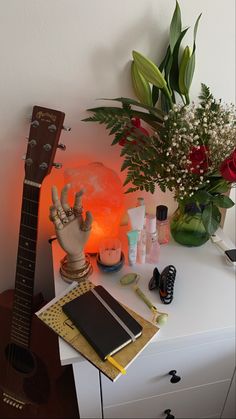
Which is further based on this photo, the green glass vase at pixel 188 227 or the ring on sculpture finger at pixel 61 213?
the green glass vase at pixel 188 227

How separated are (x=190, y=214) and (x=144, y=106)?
1.20 ft

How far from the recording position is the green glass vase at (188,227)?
970mm

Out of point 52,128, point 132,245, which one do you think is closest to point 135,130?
point 52,128

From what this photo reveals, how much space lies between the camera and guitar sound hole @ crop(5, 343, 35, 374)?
3.24ft

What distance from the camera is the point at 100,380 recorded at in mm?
817

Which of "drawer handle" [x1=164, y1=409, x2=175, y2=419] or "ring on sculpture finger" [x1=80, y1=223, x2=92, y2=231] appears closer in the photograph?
"ring on sculpture finger" [x1=80, y1=223, x2=92, y2=231]

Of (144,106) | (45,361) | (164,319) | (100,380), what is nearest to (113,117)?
(144,106)

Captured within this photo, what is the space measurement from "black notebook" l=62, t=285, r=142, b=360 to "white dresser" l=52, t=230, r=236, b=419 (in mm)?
48

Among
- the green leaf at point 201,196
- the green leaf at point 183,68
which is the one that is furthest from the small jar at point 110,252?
the green leaf at point 183,68

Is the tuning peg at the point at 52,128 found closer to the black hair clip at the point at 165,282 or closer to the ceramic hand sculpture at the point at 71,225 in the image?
the ceramic hand sculpture at the point at 71,225

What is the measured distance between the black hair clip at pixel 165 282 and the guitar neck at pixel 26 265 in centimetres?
36

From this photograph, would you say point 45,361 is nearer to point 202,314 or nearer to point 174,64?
point 202,314

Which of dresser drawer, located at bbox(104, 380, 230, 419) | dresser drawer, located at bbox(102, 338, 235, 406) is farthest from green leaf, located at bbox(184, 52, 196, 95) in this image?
dresser drawer, located at bbox(104, 380, 230, 419)

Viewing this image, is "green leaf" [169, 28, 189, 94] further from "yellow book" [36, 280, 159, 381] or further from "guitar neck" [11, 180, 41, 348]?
"yellow book" [36, 280, 159, 381]
